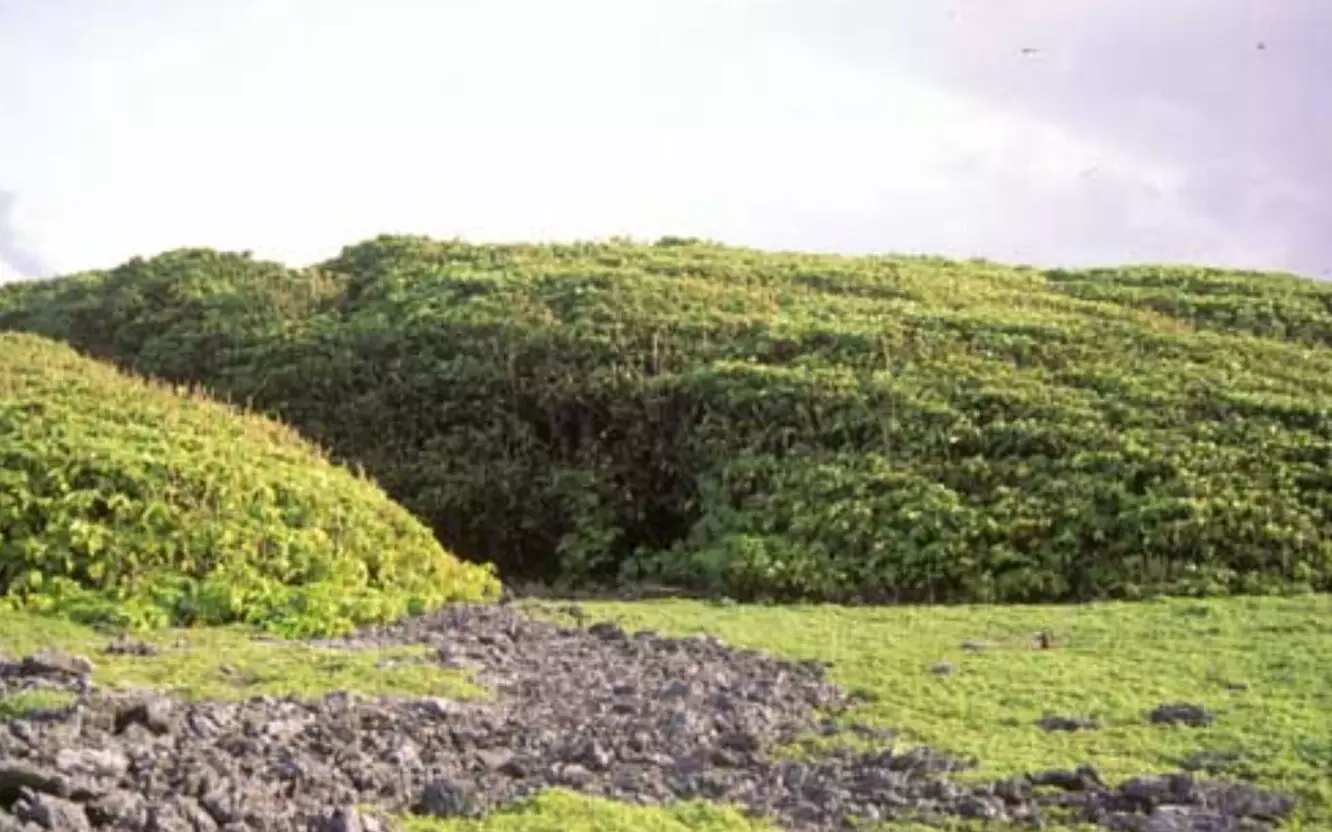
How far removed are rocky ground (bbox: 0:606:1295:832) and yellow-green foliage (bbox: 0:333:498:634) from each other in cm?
321

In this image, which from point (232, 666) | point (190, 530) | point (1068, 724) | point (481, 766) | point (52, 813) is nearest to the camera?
point (52, 813)

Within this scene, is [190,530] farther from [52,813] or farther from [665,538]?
[52,813]

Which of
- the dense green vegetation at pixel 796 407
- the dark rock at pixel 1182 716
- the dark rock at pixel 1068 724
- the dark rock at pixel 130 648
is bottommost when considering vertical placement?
the dark rock at pixel 130 648

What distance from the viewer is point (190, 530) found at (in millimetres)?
14211

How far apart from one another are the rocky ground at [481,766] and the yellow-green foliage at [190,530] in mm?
3211

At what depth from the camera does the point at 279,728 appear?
8664mm

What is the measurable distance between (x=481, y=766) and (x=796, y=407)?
1010 cm

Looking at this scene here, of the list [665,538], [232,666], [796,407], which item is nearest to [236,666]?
[232,666]

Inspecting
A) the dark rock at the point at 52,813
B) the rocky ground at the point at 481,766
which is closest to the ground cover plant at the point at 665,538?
the rocky ground at the point at 481,766

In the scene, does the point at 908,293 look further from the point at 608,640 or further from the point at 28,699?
the point at 28,699

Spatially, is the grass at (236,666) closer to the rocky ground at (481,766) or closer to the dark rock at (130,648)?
the dark rock at (130,648)

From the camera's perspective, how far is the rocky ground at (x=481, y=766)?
292 inches

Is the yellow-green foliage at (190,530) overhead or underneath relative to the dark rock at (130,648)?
overhead

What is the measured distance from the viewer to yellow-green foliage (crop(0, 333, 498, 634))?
13.4 m
